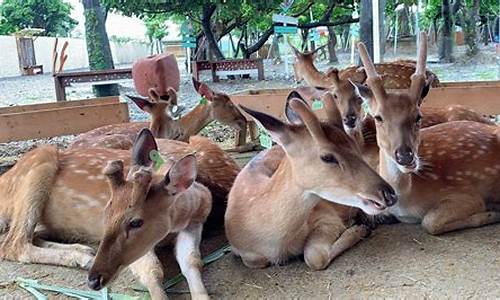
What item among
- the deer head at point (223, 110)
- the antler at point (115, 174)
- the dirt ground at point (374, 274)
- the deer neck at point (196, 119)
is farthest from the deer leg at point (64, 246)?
the deer head at point (223, 110)

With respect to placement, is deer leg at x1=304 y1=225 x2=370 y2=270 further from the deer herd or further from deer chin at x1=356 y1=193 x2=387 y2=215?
deer chin at x1=356 y1=193 x2=387 y2=215

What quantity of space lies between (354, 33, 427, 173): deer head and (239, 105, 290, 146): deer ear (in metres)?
0.61

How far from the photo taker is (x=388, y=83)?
5438mm

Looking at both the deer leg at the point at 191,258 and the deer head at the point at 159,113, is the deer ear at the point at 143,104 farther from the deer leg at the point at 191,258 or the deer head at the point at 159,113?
the deer leg at the point at 191,258

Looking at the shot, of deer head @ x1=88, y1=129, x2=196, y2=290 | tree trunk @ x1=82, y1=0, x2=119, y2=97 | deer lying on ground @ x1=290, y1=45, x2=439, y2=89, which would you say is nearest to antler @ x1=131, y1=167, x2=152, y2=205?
deer head @ x1=88, y1=129, x2=196, y2=290

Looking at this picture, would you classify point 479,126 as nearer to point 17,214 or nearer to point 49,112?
point 17,214

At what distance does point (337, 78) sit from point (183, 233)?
2.16 m

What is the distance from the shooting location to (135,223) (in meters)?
2.19

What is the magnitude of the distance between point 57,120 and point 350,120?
260 centimetres

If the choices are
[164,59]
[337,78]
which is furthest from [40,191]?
[164,59]

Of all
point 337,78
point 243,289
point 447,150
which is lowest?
point 243,289

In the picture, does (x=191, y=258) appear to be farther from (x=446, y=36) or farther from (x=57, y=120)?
(x=446, y=36)

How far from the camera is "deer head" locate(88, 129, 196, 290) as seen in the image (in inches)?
82.6

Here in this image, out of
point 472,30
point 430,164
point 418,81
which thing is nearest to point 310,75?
point 430,164
